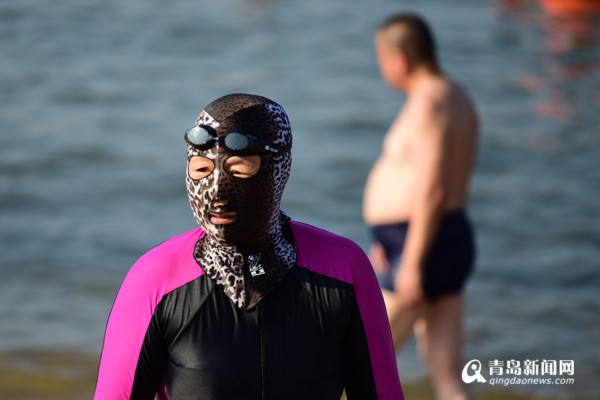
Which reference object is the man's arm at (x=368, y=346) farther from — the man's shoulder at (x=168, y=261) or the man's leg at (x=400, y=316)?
the man's leg at (x=400, y=316)

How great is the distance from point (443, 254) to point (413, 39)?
100cm

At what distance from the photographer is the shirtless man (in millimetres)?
4750

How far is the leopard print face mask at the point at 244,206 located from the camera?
2168 millimetres

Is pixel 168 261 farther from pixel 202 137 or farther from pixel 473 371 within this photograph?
pixel 473 371

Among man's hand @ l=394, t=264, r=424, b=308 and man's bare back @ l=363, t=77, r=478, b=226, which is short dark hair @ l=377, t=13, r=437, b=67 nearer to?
man's bare back @ l=363, t=77, r=478, b=226

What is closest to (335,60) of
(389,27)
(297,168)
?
(297,168)

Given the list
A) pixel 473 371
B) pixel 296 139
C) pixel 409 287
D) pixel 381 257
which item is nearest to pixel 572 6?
pixel 296 139

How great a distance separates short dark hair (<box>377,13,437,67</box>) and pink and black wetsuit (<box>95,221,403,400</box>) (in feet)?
9.13

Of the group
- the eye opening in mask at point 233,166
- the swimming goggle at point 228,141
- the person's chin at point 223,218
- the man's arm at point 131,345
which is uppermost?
the swimming goggle at point 228,141

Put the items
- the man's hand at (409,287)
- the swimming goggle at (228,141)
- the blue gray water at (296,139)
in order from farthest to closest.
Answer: the blue gray water at (296,139), the man's hand at (409,287), the swimming goggle at (228,141)

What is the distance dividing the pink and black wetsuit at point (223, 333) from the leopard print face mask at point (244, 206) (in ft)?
0.10

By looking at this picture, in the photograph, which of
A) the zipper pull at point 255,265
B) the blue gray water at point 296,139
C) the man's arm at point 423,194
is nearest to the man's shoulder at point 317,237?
the zipper pull at point 255,265

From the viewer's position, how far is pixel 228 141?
2143mm

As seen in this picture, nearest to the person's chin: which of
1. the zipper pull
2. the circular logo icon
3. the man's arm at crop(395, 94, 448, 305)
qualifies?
the zipper pull
